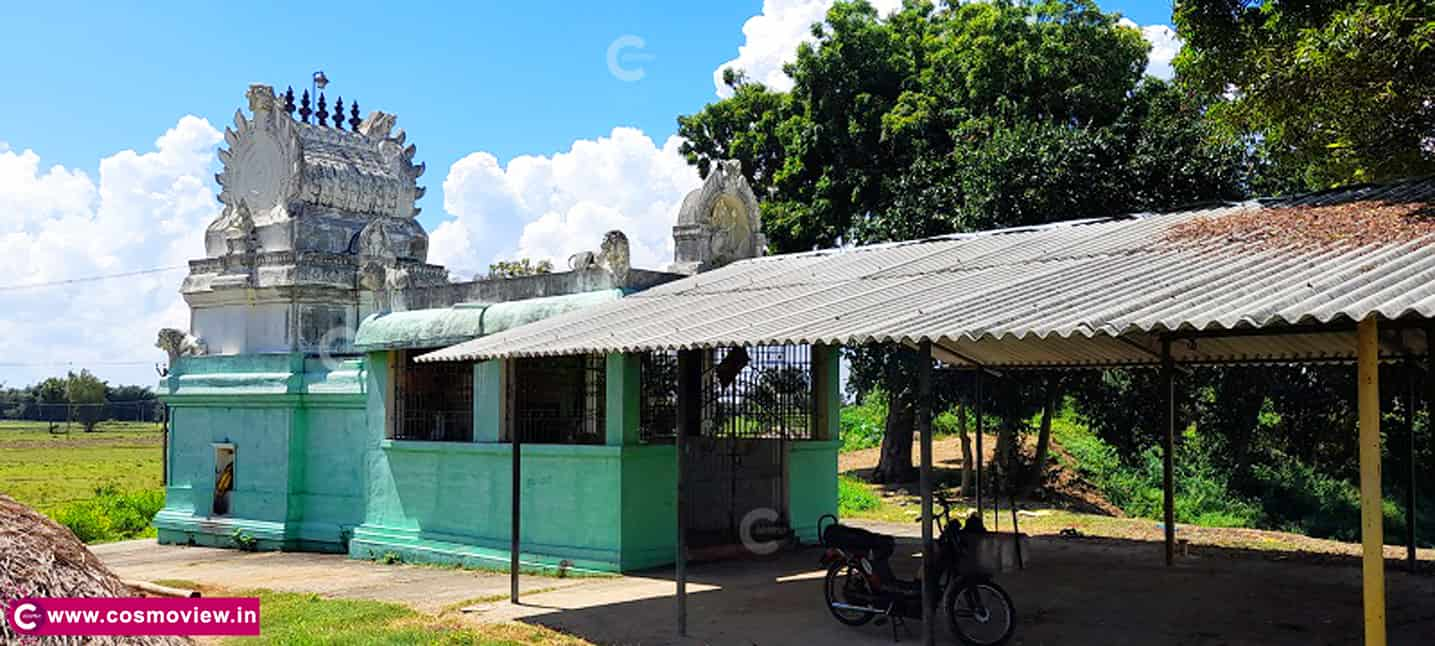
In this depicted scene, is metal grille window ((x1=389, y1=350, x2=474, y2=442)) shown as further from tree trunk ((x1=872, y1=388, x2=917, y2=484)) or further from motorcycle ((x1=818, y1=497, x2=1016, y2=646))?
tree trunk ((x1=872, y1=388, x2=917, y2=484))

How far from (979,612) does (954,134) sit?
42.3 feet

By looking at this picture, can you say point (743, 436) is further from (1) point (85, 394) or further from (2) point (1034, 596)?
(1) point (85, 394)

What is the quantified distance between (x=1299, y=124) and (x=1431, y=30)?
1.95m

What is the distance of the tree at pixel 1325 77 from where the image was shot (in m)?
10.5

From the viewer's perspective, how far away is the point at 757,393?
45.9 feet

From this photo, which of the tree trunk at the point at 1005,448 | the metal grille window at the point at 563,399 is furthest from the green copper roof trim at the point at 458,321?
the tree trunk at the point at 1005,448

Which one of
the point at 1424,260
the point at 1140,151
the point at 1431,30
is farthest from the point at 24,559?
the point at 1140,151

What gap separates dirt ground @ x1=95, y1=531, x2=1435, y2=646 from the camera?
8.97m

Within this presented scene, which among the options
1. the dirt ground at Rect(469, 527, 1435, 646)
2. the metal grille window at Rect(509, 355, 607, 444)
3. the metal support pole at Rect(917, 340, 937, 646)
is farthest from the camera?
the metal grille window at Rect(509, 355, 607, 444)

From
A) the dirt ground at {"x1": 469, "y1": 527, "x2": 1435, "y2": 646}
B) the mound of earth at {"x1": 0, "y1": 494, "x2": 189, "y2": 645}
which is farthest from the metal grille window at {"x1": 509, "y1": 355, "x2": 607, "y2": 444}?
the mound of earth at {"x1": 0, "y1": 494, "x2": 189, "y2": 645}

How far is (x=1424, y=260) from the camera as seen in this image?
7035mm

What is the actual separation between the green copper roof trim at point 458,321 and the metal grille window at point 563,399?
0.63 metres

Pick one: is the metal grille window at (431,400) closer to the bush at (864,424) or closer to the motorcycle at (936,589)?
the motorcycle at (936,589)

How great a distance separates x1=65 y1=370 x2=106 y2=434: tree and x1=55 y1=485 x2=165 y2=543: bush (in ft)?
212
